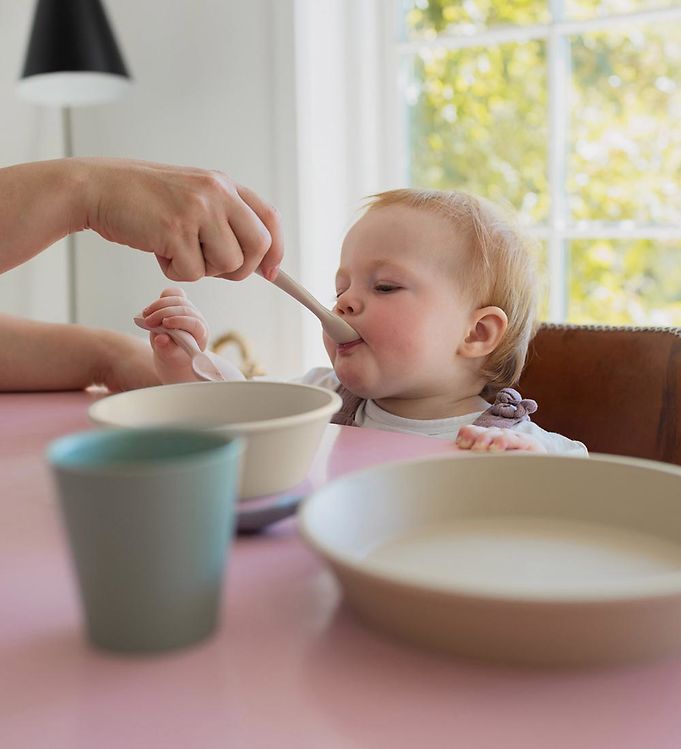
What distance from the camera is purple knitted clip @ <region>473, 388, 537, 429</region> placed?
1221mm

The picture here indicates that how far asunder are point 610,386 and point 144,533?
981 mm

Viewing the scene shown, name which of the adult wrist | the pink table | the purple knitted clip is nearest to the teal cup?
the pink table

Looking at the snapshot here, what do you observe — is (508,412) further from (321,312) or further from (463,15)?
(463,15)

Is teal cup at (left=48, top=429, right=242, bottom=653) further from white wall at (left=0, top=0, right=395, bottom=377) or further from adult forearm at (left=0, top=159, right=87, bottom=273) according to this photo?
white wall at (left=0, top=0, right=395, bottom=377)

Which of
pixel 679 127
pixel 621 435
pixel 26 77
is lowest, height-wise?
pixel 621 435

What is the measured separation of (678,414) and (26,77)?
2.16 metres

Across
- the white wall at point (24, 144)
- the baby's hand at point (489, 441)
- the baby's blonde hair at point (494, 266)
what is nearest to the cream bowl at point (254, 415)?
the baby's hand at point (489, 441)

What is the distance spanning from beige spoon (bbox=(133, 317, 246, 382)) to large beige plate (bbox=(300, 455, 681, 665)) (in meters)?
0.50

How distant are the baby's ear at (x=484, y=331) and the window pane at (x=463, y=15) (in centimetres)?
148

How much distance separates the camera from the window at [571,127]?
96.8 inches

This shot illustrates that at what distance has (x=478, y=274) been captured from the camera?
142cm

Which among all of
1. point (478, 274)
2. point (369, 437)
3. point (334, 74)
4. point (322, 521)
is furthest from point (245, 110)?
point (322, 521)

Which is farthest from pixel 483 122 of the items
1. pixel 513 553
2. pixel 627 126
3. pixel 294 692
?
pixel 294 692

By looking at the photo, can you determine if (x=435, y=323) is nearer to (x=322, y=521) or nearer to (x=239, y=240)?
(x=239, y=240)
